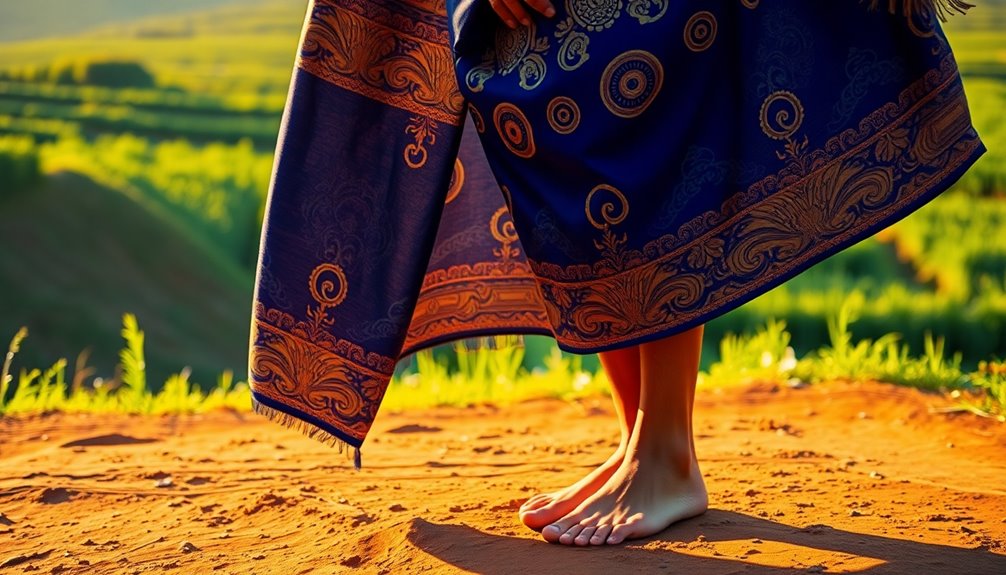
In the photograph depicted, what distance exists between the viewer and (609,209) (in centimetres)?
199

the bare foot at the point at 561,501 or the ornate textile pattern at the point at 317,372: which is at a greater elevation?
the ornate textile pattern at the point at 317,372

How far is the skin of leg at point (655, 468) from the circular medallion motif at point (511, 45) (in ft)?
1.89

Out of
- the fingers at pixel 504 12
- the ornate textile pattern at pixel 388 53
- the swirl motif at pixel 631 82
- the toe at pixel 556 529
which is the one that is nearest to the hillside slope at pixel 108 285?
the ornate textile pattern at pixel 388 53

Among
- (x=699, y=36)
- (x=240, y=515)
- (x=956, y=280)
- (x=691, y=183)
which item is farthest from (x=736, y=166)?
(x=956, y=280)

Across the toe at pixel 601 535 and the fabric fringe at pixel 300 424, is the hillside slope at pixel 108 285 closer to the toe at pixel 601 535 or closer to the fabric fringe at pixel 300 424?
the fabric fringe at pixel 300 424

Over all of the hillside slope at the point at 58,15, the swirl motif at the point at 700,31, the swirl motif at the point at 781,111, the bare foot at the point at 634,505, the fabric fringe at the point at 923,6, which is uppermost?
the hillside slope at the point at 58,15

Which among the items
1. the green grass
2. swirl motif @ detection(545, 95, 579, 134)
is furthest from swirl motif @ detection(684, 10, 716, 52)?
the green grass

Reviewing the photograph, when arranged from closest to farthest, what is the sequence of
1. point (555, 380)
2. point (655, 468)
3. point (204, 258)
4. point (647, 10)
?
point (647, 10), point (655, 468), point (555, 380), point (204, 258)

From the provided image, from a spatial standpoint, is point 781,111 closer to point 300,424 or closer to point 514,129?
point 514,129

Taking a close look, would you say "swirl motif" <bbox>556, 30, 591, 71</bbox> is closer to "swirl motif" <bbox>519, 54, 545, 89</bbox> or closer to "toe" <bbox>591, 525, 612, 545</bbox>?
"swirl motif" <bbox>519, 54, 545, 89</bbox>

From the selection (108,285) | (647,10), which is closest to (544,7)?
(647,10)

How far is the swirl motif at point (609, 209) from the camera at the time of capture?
1.97 metres

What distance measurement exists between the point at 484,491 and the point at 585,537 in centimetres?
50

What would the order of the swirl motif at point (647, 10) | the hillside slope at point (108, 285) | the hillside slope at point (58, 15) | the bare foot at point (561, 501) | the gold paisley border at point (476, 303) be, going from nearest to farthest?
the swirl motif at point (647, 10) < the bare foot at point (561, 501) < the gold paisley border at point (476, 303) < the hillside slope at point (108, 285) < the hillside slope at point (58, 15)
